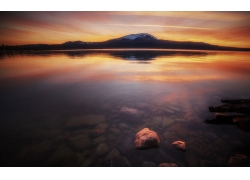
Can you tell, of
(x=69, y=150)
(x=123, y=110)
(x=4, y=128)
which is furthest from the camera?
(x=123, y=110)

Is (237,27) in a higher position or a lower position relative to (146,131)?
higher

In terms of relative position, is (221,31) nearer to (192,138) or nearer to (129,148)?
(192,138)

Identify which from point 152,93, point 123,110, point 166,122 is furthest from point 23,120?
point 152,93

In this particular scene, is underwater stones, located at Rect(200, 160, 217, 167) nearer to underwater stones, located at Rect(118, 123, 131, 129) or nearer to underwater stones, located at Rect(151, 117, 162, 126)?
underwater stones, located at Rect(151, 117, 162, 126)

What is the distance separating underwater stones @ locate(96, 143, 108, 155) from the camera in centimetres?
353

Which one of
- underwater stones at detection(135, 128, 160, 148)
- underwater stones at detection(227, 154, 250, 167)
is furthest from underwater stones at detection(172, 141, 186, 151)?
underwater stones at detection(227, 154, 250, 167)

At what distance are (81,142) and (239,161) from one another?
13.0 ft

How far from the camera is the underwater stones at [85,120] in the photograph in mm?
4727

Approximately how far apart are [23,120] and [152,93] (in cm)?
575

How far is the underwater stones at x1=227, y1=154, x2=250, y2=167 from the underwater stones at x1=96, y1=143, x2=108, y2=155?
299cm

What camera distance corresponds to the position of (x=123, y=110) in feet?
17.7

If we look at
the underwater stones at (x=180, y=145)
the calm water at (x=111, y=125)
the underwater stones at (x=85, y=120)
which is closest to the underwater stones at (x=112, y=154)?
the calm water at (x=111, y=125)

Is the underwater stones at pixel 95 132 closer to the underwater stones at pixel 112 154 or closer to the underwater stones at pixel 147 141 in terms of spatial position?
the underwater stones at pixel 112 154

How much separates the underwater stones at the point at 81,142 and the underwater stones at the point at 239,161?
11.5 ft
